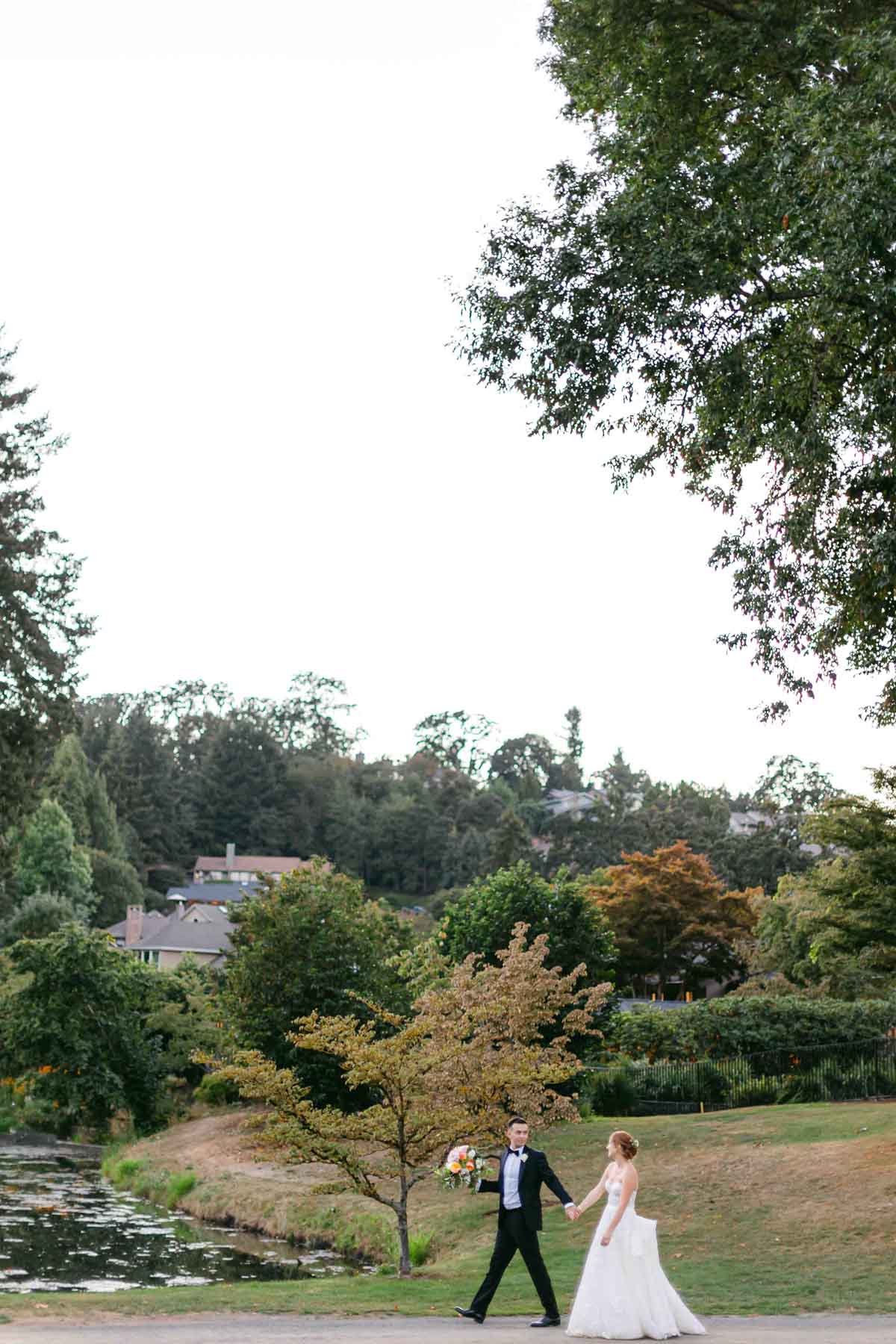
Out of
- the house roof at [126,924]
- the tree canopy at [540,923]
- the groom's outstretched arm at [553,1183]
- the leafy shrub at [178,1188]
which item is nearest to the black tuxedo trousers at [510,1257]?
the groom's outstretched arm at [553,1183]

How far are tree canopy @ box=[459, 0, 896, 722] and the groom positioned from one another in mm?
6758

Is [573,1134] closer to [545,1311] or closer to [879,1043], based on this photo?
[879,1043]

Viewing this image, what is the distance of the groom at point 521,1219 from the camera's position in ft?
36.6

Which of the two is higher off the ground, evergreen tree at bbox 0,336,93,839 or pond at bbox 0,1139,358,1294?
evergreen tree at bbox 0,336,93,839

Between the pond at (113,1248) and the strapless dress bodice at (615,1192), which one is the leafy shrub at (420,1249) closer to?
the pond at (113,1248)

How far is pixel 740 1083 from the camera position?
2894cm

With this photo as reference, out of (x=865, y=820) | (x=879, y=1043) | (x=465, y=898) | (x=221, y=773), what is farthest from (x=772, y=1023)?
(x=221, y=773)

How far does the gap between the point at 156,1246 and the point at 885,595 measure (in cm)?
1480

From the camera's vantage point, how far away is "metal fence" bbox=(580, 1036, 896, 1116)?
92.9ft

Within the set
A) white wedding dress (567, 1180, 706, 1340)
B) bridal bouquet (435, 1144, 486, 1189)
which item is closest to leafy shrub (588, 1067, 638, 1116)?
bridal bouquet (435, 1144, 486, 1189)

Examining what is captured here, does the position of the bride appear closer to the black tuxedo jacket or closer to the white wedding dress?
the white wedding dress

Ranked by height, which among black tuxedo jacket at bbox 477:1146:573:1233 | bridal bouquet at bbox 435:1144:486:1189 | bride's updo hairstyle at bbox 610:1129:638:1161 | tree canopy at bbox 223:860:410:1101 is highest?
tree canopy at bbox 223:860:410:1101

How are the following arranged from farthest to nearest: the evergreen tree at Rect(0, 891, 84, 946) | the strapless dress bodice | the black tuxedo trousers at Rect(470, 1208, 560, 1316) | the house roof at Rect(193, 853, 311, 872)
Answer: the house roof at Rect(193, 853, 311, 872) < the evergreen tree at Rect(0, 891, 84, 946) < the black tuxedo trousers at Rect(470, 1208, 560, 1316) < the strapless dress bodice

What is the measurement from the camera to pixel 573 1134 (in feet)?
78.5
